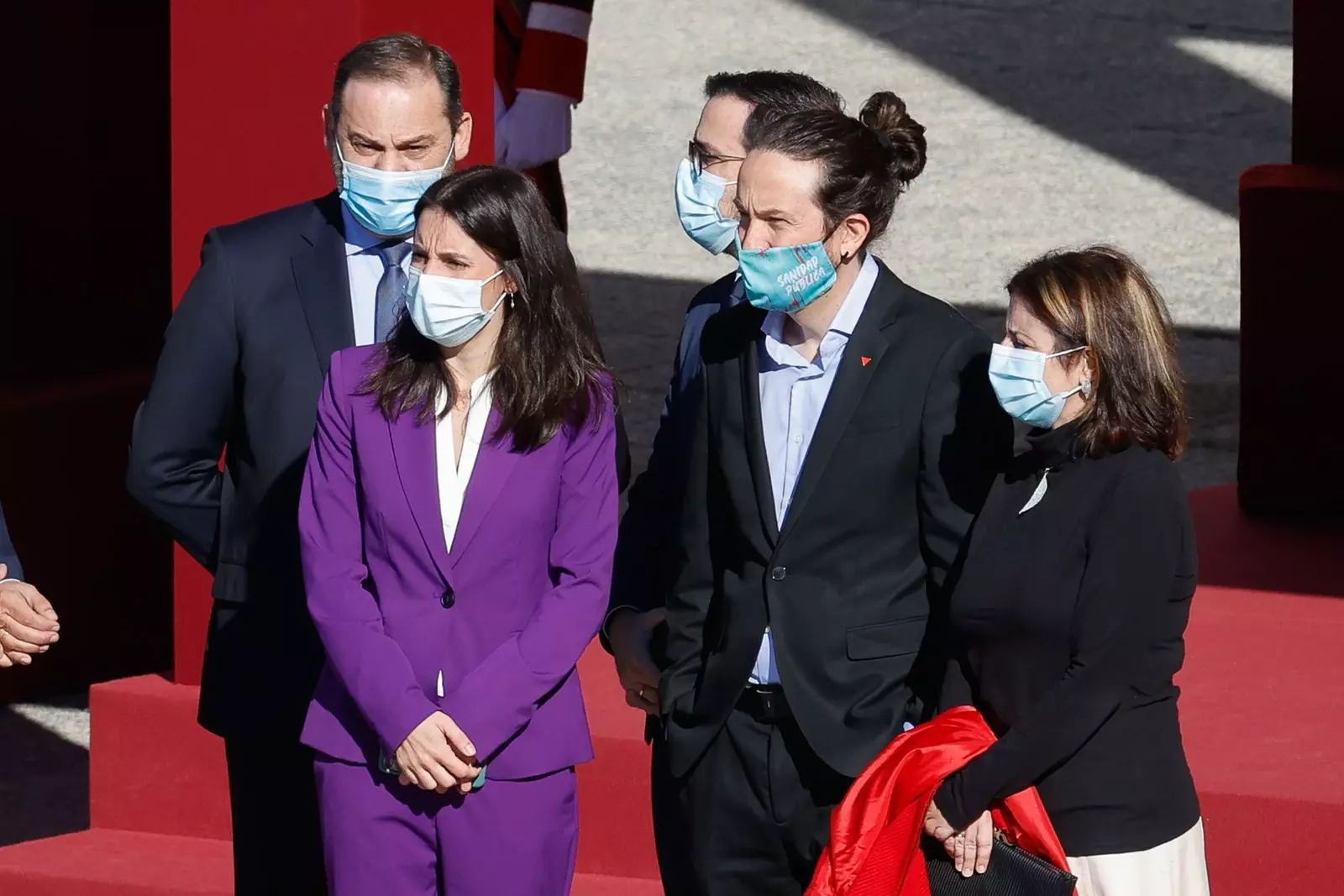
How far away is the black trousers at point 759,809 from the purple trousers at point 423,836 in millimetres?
283

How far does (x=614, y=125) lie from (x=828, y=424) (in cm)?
1116

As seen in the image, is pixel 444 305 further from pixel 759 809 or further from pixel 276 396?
pixel 759 809

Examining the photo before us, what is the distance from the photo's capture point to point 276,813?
156 inches

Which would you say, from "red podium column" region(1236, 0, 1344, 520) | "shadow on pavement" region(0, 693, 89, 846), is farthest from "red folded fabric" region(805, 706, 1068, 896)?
"red podium column" region(1236, 0, 1344, 520)

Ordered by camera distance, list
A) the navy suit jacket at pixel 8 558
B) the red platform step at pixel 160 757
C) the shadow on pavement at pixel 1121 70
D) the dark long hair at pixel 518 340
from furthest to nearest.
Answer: the shadow on pavement at pixel 1121 70 → the red platform step at pixel 160 757 → the navy suit jacket at pixel 8 558 → the dark long hair at pixel 518 340

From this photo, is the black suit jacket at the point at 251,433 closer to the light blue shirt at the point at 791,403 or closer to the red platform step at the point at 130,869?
the light blue shirt at the point at 791,403

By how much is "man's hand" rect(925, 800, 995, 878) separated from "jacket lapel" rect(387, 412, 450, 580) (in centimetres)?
84

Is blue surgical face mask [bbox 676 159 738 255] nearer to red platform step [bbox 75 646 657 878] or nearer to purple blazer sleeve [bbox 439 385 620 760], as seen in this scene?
purple blazer sleeve [bbox 439 385 620 760]

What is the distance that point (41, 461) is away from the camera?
714 centimetres

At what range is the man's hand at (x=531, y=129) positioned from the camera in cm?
645

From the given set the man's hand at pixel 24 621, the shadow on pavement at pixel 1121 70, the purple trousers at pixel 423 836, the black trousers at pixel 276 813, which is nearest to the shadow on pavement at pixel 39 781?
the black trousers at pixel 276 813

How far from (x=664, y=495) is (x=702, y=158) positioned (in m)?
0.68

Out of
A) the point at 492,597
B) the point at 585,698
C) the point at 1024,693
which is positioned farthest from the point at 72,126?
the point at 1024,693

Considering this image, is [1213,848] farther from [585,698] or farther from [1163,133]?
[1163,133]
